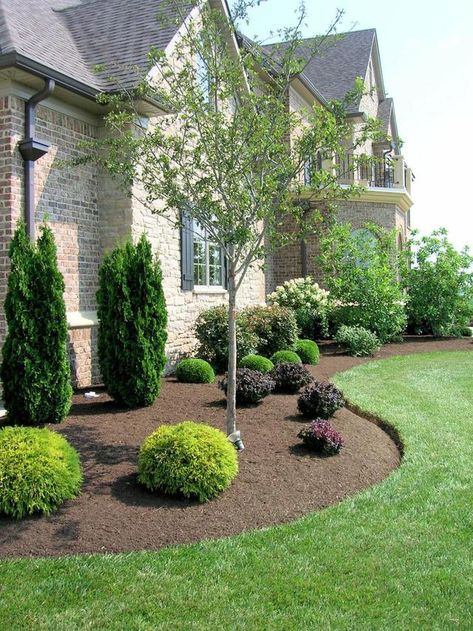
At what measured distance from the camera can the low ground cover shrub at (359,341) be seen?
14.1m

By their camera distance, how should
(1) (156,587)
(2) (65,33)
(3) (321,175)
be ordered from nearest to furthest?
(1) (156,587)
(3) (321,175)
(2) (65,33)

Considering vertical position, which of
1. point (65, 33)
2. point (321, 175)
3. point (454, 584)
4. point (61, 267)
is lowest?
point (454, 584)

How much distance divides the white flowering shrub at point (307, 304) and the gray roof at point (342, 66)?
878 cm

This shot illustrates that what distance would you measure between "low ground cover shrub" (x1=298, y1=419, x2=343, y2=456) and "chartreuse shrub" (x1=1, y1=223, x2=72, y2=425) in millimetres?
2725

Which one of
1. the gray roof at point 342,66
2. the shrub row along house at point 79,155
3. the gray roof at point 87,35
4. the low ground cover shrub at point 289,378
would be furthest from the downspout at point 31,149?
the gray roof at point 342,66

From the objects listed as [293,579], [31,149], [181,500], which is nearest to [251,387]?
[181,500]

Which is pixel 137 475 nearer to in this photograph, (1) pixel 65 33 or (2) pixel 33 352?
(2) pixel 33 352

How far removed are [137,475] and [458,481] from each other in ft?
9.52

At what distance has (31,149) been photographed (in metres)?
8.17

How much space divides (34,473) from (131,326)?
3379 mm

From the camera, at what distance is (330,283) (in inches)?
627

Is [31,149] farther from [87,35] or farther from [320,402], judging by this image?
[320,402]

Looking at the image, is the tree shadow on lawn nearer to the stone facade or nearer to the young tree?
the young tree

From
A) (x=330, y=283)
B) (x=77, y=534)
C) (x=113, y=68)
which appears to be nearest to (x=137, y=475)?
(x=77, y=534)
